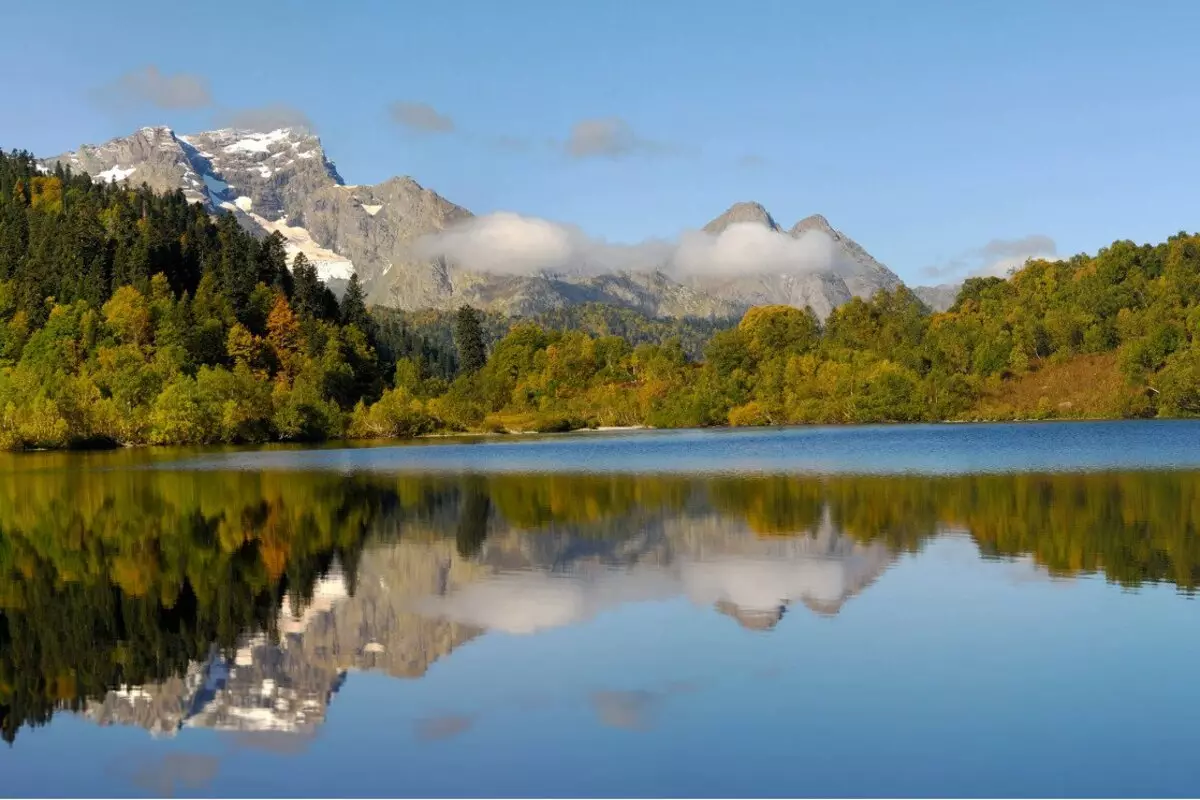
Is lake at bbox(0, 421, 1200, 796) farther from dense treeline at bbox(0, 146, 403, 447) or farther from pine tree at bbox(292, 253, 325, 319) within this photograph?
pine tree at bbox(292, 253, 325, 319)

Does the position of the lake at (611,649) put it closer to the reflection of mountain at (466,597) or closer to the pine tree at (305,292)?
the reflection of mountain at (466,597)

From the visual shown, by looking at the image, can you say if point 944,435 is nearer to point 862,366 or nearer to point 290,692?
point 862,366

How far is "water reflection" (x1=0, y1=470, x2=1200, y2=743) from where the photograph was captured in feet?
69.4

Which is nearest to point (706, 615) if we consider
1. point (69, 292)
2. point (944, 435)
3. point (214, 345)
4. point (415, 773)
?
point (415, 773)

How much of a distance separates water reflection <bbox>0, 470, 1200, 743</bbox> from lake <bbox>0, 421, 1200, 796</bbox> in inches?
5.8

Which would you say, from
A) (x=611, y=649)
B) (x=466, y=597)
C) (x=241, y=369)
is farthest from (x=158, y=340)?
(x=611, y=649)

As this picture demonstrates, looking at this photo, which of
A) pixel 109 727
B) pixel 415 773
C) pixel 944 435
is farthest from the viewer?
pixel 944 435

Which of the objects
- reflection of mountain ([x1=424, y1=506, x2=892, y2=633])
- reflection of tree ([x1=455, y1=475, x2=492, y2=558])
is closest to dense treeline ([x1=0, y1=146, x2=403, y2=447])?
reflection of tree ([x1=455, y1=475, x2=492, y2=558])

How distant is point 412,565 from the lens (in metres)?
35.1

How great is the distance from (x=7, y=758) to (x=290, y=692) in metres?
4.58

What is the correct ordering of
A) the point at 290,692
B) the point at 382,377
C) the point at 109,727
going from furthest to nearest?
the point at 382,377 → the point at 290,692 → the point at 109,727

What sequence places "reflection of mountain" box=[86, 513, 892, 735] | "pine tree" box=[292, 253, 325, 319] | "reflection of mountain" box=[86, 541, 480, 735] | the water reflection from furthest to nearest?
"pine tree" box=[292, 253, 325, 319] → the water reflection → "reflection of mountain" box=[86, 513, 892, 735] → "reflection of mountain" box=[86, 541, 480, 735]

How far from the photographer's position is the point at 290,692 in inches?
797

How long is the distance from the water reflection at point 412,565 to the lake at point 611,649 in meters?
0.15
